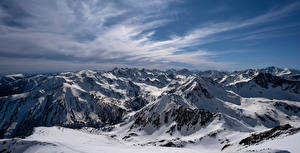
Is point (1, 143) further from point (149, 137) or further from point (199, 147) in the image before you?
point (149, 137)

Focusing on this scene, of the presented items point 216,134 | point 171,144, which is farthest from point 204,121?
point 171,144

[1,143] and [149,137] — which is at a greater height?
[1,143]

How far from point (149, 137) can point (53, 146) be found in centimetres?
15156

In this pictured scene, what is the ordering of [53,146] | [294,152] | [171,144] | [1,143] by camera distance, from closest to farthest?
[294,152], [53,146], [1,143], [171,144]

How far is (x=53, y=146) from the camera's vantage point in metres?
41.9

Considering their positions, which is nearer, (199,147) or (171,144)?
(199,147)

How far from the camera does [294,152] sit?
2497 cm

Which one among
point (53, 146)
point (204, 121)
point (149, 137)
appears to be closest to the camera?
point (53, 146)

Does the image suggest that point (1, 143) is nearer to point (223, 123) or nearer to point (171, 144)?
point (171, 144)

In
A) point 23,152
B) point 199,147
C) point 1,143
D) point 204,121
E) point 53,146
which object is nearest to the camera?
point 53,146

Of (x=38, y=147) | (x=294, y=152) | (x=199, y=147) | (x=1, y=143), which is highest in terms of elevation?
(x=294, y=152)

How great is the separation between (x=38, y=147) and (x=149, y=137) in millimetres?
150269

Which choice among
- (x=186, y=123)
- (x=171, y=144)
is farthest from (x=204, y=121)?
(x=171, y=144)

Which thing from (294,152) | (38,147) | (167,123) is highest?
(294,152)
